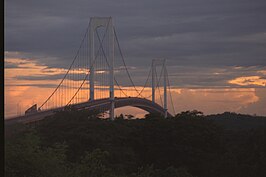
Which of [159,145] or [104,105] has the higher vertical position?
[104,105]

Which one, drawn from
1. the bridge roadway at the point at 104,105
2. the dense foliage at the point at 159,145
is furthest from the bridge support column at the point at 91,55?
the dense foliage at the point at 159,145

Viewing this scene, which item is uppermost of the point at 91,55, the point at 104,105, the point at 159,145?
the point at 91,55

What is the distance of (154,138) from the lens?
23531mm

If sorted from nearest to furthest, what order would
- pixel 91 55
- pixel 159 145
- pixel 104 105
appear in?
pixel 159 145 < pixel 104 105 < pixel 91 55

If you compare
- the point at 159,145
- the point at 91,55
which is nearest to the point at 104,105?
the point at 91,55

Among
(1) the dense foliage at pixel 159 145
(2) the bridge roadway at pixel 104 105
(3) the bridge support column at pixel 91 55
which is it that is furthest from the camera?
(3) the bridge support column at pixel 91 55

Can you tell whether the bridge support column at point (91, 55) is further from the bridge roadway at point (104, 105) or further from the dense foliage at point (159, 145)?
the dense foliage at point (159, 145)

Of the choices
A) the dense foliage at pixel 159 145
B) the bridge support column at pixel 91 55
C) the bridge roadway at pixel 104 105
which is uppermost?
the bridge support column at pixel 91 55

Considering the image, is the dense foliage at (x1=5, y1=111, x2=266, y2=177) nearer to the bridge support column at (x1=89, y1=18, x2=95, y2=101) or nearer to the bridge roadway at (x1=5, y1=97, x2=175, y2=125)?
the bridge roadway at (x1=5, y1=97, x2=175, y2=125)

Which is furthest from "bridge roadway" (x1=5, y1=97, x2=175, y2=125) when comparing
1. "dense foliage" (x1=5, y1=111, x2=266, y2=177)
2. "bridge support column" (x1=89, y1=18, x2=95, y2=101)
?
"bridge support column" (x1=89, y1=18, x2=95, y2=101)

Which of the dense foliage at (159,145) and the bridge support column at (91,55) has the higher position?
the bridge support column at (91,55)

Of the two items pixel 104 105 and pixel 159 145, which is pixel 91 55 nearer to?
pixel 104 105

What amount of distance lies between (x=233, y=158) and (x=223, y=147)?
2.17 ft

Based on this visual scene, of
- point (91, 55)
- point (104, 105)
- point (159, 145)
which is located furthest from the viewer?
point (91, 55)
